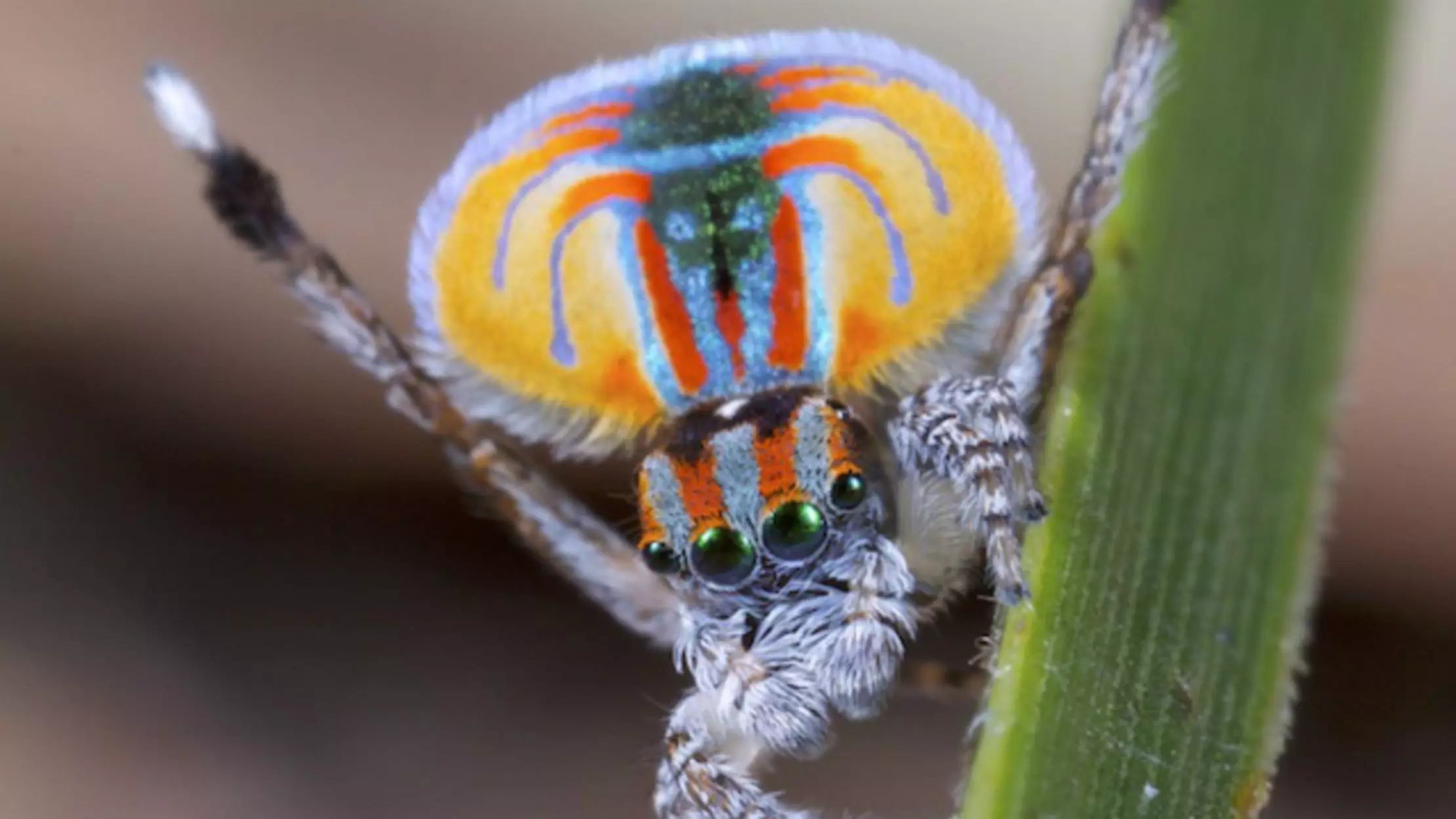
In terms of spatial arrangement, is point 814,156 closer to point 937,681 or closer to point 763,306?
point 763,306

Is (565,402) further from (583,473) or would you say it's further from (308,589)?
(308,589)

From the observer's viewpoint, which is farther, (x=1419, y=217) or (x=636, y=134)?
(x=1419, y=217)

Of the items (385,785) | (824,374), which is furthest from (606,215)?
(385,785)

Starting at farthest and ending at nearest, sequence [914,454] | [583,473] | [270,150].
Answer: [270,150]
[583,473]
[914,454]

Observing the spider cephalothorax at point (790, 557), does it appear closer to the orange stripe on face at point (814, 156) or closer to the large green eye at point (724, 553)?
the large green eye at point (724, 553)

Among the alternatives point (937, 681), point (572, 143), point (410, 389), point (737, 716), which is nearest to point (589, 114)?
point (572, 143)

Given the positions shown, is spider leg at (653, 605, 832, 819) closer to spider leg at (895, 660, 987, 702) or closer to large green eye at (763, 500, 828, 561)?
large green eye at (763, 500, 828, 561)
